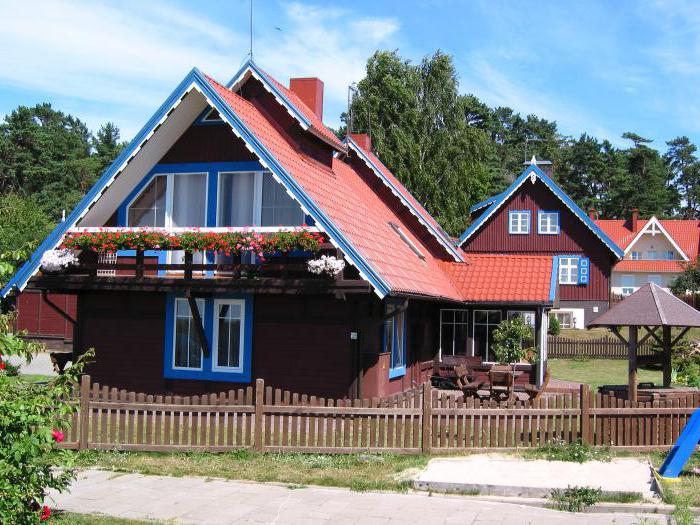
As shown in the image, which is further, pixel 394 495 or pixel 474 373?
pixel 474 373

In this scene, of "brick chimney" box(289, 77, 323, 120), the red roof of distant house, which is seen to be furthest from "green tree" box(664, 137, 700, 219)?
"brick chimney" box(289, 77, 323, 120)

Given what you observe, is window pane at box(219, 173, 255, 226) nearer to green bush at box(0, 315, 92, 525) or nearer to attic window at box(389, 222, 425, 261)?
attic window at box(389, 222, 425, 261)

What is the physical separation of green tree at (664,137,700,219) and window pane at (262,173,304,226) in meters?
90.7

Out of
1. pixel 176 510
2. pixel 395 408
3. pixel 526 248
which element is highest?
pixel 526 248

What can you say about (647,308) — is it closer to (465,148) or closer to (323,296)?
(323,296)

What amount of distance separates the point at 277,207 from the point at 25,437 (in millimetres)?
11179

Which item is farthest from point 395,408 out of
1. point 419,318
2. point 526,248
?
point 526,248

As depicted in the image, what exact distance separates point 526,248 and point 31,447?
37.2 m

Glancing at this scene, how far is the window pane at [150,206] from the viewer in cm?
1844

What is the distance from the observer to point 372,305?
1688 centimetres

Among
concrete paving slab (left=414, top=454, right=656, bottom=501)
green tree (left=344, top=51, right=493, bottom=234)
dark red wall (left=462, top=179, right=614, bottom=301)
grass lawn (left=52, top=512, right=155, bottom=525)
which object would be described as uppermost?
green tree (left=344, top=51, right=493, bottom=234)

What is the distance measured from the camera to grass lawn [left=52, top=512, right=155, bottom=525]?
8560mm

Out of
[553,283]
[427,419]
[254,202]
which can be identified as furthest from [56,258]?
[553,283]

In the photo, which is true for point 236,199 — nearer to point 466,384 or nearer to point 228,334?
point 228,334
